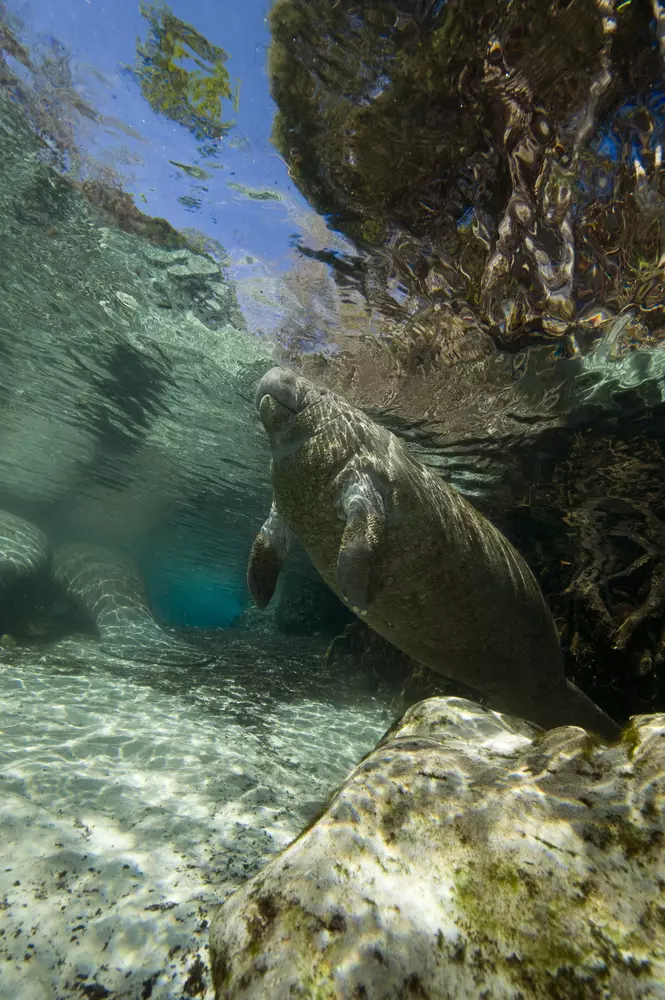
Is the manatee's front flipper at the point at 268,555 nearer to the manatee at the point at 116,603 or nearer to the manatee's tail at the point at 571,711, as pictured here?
the manatee's tail at the point at 571,711

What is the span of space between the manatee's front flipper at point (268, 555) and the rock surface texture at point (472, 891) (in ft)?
9.83

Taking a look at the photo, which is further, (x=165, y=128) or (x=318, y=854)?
(x=165, y=128)

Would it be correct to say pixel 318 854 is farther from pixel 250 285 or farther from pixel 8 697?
pixel 250 285

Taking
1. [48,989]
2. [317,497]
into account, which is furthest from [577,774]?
[317,497]

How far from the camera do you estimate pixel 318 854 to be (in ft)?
5.83

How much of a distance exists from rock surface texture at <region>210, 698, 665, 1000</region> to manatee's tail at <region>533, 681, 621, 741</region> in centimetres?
388

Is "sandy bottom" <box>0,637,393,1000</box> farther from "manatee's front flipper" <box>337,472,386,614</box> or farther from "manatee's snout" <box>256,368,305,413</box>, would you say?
"manatee's snout" <box>256,368,305,413</box>

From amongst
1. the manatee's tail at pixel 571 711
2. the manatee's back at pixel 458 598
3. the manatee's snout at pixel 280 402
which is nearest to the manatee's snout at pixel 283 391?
the manatee's snout at pixel 280 402

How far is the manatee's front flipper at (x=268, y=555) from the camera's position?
195 inches

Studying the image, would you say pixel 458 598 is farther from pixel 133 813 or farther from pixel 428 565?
pixel 133 813

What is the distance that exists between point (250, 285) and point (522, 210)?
4.61 meters

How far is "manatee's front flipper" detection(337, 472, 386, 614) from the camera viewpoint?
3600mm

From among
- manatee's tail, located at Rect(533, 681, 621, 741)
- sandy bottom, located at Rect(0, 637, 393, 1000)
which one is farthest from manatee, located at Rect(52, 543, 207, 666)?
manatee's tail, located at Rect(533, 681, 621, 741)

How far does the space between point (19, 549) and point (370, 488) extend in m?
13.9
